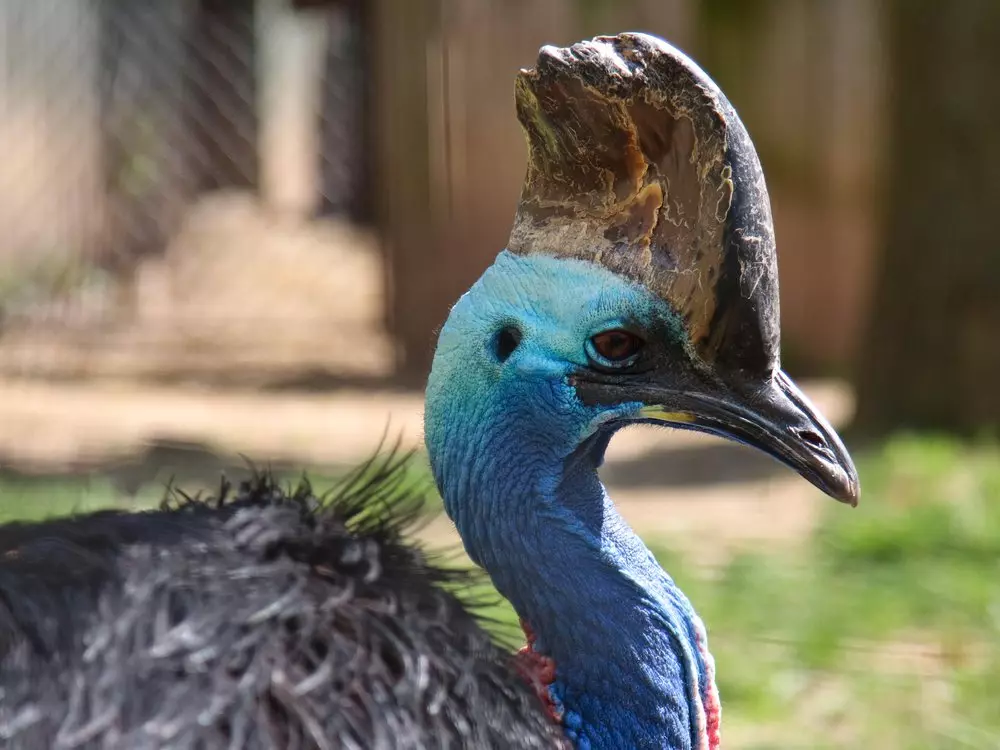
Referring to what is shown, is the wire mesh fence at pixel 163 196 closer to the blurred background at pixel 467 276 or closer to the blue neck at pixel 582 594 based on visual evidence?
the blurred background at pixel 467 276

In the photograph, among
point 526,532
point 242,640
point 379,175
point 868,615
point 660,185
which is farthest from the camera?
point 379,175

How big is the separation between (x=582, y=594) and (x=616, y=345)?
0.32 meters

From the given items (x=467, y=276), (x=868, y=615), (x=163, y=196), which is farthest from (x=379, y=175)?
Answer: (x=868, y=615)

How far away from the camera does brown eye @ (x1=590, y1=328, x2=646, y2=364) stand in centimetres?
193

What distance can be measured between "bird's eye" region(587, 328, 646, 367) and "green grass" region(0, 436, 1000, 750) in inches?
39.5

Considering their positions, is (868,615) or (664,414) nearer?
(664,414)

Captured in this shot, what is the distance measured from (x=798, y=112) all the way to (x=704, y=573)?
4.82 meters

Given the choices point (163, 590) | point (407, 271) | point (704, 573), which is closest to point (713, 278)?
point (163, 590)

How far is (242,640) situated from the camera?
1.74 m

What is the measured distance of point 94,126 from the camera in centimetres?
992

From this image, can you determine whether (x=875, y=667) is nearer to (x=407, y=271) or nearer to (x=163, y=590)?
(x=163, y=590)

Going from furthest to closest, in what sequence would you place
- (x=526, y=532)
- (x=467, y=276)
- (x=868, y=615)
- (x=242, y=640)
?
(x=467, y=276) → (x=868, y=615) → (x=526, y=532) → (x=242, y=640)

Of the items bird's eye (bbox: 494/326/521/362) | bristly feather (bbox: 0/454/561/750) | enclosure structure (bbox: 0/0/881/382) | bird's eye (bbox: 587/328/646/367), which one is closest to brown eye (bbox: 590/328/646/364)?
bird's eye (bbox: 587/328/646/367)

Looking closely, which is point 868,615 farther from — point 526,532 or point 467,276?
point 467,276
